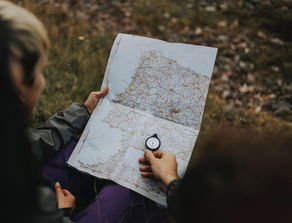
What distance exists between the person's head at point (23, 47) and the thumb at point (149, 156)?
0.85 meters

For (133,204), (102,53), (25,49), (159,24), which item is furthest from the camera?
(159,24)

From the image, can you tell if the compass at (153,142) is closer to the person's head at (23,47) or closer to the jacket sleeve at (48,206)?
the jacket sleeve at (48,206)


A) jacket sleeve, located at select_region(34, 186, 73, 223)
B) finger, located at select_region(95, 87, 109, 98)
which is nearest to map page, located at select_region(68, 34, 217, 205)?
finger, located at select_region(95, 87, 109, 98)

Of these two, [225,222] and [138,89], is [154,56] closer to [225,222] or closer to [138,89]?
[138,89]

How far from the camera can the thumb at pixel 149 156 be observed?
6.53ft

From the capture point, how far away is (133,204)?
2.00 m

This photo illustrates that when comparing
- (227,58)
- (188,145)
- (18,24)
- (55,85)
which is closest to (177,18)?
(227,58)

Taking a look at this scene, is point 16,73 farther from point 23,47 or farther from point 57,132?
point 57,132

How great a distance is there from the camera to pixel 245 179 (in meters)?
1.06

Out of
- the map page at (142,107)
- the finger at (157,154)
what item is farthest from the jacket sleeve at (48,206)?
the finger at (157,154)

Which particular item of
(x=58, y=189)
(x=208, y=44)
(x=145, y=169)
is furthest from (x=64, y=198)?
(x=208, y=44)

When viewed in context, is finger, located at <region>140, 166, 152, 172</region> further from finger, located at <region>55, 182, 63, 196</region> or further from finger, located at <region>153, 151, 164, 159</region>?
finger, located at <region>55, 182, 63, 196</region>

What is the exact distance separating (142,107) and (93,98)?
31 cm

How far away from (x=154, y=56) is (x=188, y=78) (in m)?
0.25
